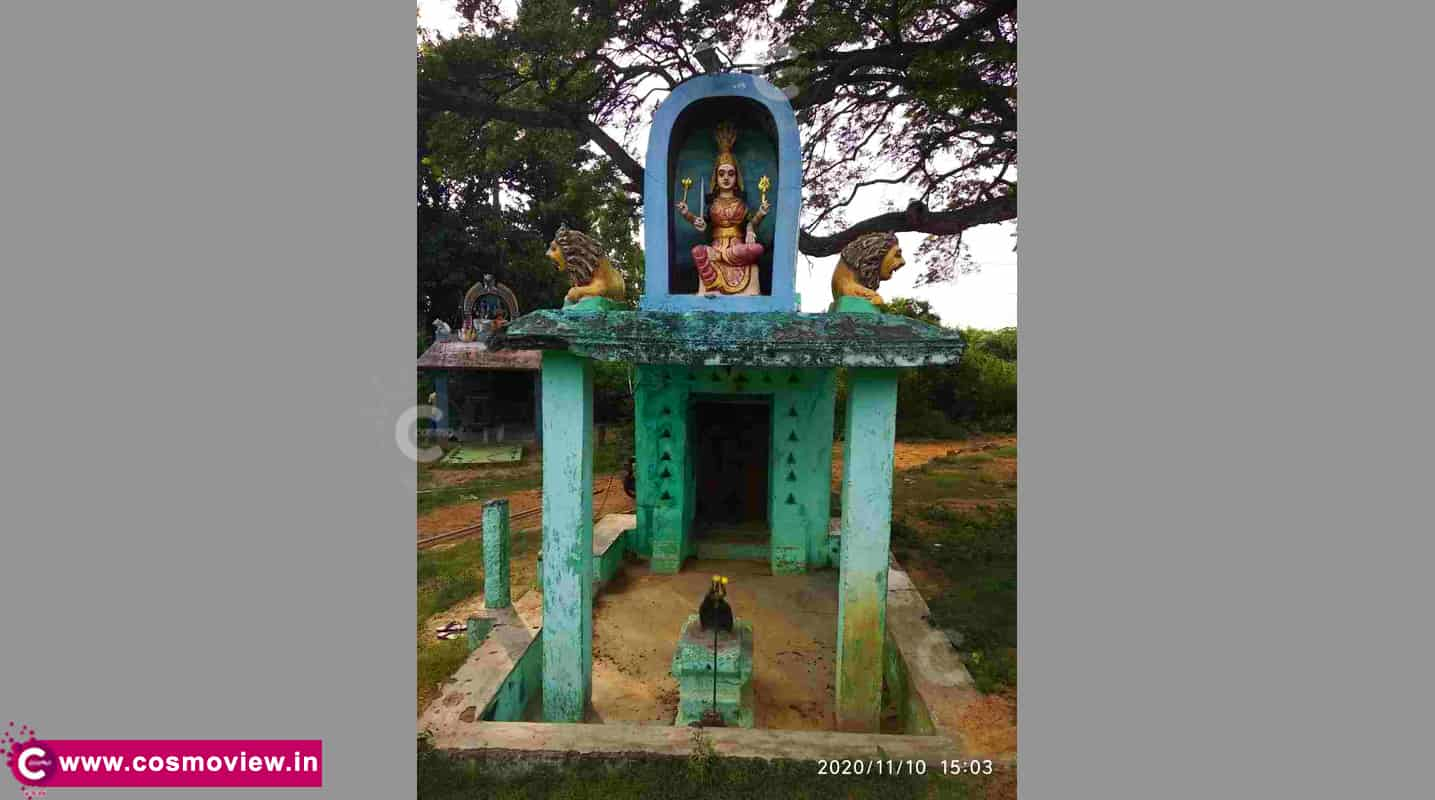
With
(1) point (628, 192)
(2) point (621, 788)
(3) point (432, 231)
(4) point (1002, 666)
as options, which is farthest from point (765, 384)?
(3) point (432, 231)

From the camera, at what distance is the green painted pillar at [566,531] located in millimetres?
4523

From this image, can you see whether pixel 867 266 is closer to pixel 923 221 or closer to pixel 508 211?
pixel 923 221

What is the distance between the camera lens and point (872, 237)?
15.9 ft

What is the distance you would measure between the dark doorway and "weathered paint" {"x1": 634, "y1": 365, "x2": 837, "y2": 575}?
638mm

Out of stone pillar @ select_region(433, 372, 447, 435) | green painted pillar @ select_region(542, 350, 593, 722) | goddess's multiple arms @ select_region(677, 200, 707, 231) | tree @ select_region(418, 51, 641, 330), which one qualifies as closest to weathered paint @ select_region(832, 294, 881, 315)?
goddess's multiple arms @ select_region(677, 200, 707, 231)

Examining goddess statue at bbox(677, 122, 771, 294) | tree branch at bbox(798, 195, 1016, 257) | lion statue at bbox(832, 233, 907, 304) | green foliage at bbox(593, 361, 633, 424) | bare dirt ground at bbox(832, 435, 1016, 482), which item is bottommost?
bare dirt ground at bbox(832, 435, 1016, 482)

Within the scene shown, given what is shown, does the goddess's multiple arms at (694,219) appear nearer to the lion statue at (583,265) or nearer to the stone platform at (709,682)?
the lion statue at (583,265)

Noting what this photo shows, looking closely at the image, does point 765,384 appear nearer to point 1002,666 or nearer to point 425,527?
point 1002,666

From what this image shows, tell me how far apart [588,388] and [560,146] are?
322 inches

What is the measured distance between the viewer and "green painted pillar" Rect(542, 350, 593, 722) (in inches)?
178

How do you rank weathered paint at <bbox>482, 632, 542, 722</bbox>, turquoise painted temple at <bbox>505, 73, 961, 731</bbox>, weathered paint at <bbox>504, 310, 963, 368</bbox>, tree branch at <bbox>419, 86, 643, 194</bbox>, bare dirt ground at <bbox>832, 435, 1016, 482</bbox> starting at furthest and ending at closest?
bare dirt ground at <bbox>832, 435, 1016, 482</bbox>
tree branch at <bbox>419, 86, 643, 194</bbox>
weathered paint at <bbox>482, 632, 542, 722</bbox>
turquoise painted temple at <bbox>505, 73, 961, 731</bbox>
weathered paint at <bbox>504, 310, 963, 368</bbox>

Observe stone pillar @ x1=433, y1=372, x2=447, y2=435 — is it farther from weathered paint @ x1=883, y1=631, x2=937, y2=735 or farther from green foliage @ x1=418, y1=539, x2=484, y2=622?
weathered paint @ x1=883, y1=631, x2=937, y2=735

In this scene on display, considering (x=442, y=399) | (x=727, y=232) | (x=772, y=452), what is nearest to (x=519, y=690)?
(x=772, y=452)

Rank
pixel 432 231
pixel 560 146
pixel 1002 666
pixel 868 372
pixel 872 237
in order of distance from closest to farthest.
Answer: pixel 868 372 → pixel 872 237 → pixel 1002 666 → pixel 560 146 → pixel 432 231
